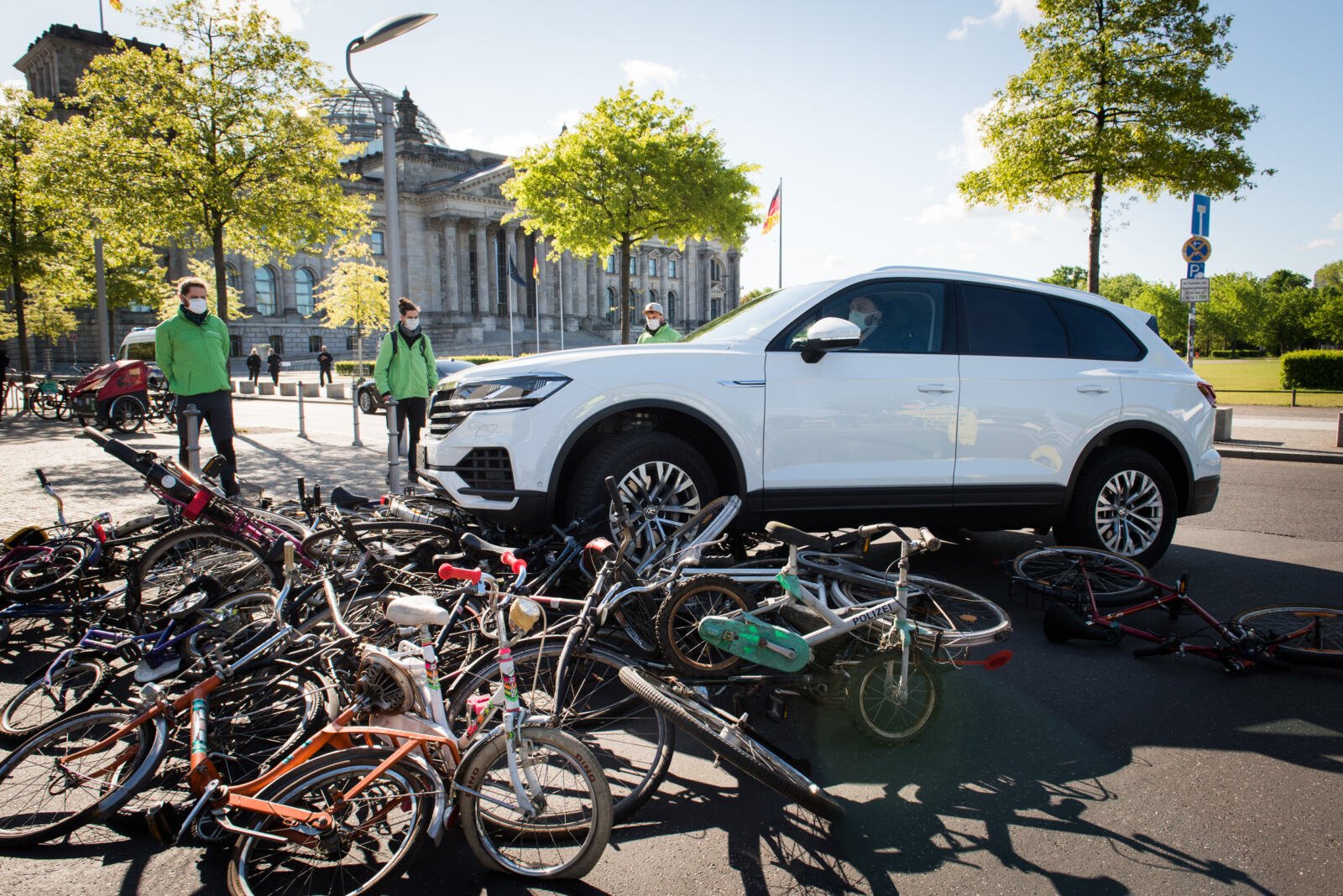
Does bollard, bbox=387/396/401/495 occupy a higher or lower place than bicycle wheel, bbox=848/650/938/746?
higher

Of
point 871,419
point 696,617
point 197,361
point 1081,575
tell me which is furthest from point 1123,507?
point 197,361

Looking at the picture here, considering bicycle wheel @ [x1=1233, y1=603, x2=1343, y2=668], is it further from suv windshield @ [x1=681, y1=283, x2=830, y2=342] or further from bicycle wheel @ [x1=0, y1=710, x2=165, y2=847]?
bicycle wheel @ [x1=0, y1=710, x2=165, y2=847]

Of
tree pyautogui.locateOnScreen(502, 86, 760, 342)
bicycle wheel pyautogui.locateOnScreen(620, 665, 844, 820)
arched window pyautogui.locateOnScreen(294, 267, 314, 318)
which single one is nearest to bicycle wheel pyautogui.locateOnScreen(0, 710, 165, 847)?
bicycle wheel pyautogui.locateOnScreen(620, 665, 844, 820)

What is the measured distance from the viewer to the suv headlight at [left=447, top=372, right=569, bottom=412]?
16.5 ft

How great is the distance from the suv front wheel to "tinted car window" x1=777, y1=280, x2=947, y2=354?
160 cm

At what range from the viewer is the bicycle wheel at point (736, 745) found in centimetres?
271

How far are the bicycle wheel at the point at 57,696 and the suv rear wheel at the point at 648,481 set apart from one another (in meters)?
2.42

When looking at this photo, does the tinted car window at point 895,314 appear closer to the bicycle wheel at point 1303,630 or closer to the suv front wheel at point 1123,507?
the suv front wheel at point 1123,507

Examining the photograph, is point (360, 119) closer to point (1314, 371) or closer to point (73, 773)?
point (1314, 371)

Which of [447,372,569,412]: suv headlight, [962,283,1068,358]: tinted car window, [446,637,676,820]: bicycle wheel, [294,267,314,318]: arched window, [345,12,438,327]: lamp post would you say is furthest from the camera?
[294,267,314,318]: arched window

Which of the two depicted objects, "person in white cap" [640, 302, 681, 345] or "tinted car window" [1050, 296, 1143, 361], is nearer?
"tinted car window" [1050, 296, 1143, 361]

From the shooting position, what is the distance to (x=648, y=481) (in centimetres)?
505

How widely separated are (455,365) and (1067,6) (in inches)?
721

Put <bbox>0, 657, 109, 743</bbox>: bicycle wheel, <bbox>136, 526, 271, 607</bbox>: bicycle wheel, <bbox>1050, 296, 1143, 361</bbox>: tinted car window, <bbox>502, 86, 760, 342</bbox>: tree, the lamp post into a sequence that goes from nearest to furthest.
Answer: <bbox>0, 657, 109, 743</bbox>: bicycle wheel
<bbox>136, 526, 271, 607</bbox>: bicycle wheel
<bbox>1050, 296, 1143, 361</bbox>: tinted car window
the lamp post
<bbox>502, 86, 760, 342</bbox>: tree
